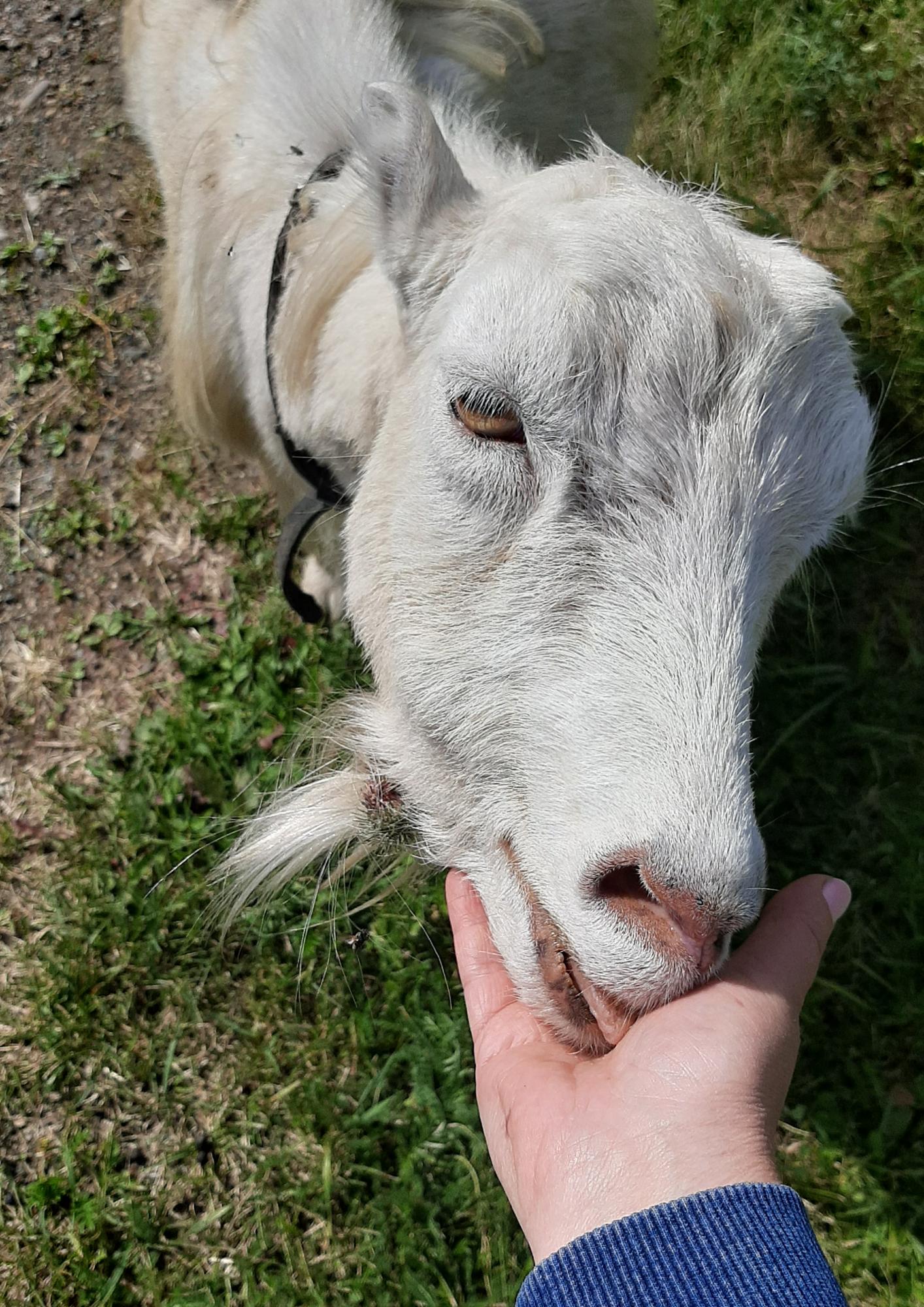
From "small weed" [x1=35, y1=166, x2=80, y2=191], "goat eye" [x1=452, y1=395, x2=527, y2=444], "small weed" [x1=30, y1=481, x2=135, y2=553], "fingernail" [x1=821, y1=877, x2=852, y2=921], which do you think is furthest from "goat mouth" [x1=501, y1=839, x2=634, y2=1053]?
"small weed" [x1=35, y1=166, x2=80, y2=191]

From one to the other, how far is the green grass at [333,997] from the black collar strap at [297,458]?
2.41ft

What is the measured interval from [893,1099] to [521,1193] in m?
2.11

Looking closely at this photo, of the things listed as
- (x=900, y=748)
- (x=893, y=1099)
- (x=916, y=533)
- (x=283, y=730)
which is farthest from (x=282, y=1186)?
(x=916, y=533)

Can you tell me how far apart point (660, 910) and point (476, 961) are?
88cm

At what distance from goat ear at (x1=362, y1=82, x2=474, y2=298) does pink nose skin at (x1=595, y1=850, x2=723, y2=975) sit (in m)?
1.27

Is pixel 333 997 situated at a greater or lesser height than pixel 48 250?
lesser

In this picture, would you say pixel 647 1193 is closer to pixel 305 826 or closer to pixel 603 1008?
pixel 603 1008

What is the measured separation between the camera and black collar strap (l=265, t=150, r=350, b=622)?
2.22m

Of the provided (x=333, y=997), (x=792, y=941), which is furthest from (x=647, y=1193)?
(x=333, y=997)

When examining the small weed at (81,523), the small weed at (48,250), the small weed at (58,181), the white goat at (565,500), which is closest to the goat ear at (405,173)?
the white goat at (565,500)

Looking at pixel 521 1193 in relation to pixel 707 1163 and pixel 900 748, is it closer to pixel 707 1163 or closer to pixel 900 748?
pixel 707 1163

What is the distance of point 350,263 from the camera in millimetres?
2184

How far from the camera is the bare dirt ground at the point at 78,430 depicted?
3.67 metres

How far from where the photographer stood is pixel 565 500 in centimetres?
158
